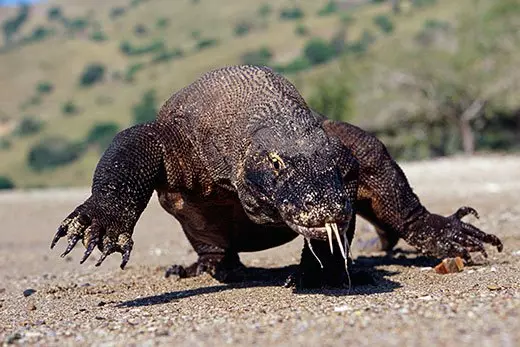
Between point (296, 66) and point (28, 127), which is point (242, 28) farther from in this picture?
point (28, 127)

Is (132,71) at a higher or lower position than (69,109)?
higher

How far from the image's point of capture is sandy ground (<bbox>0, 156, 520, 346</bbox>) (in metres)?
3.16

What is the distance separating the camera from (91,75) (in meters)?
94.6

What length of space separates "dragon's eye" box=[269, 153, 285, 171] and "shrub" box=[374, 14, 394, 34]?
3260 inches

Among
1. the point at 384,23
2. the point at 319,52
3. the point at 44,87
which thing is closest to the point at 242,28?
the point at 384,23

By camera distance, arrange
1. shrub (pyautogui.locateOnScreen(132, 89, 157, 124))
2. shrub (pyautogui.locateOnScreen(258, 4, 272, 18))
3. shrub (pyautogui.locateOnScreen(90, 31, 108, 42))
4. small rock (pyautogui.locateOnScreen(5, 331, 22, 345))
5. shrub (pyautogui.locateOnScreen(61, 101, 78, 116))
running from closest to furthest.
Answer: small rock (pyautogui.locateOnScreen(5, 331, 22, 345))
shrub (pyautogui.locateOnScreen(132, 89, 157, 124))
shrub (pyautogui.locateOnScreen(61, 101, 78, 116))
shrub (pyautogui.locateOnScreen(90, 31, 108, 42))
shrub (pyautogui.locateOnScreen(258, 4, 272, 18))

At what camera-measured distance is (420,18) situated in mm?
82375

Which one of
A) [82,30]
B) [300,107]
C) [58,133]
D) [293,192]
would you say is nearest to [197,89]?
[300,107]

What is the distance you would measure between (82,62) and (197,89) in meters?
98.5

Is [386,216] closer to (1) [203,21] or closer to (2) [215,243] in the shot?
(2) [215,243]

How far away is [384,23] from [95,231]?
8546 cm

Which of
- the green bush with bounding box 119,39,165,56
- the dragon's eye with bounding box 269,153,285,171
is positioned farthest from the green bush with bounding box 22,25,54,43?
the dragon's eye with bounding box 269,153,285,171

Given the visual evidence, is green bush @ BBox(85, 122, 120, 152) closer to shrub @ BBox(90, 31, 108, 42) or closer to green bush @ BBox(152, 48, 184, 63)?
green bush @ BBox(152, 48, 184, 63)

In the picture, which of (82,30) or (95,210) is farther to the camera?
(82,30)
